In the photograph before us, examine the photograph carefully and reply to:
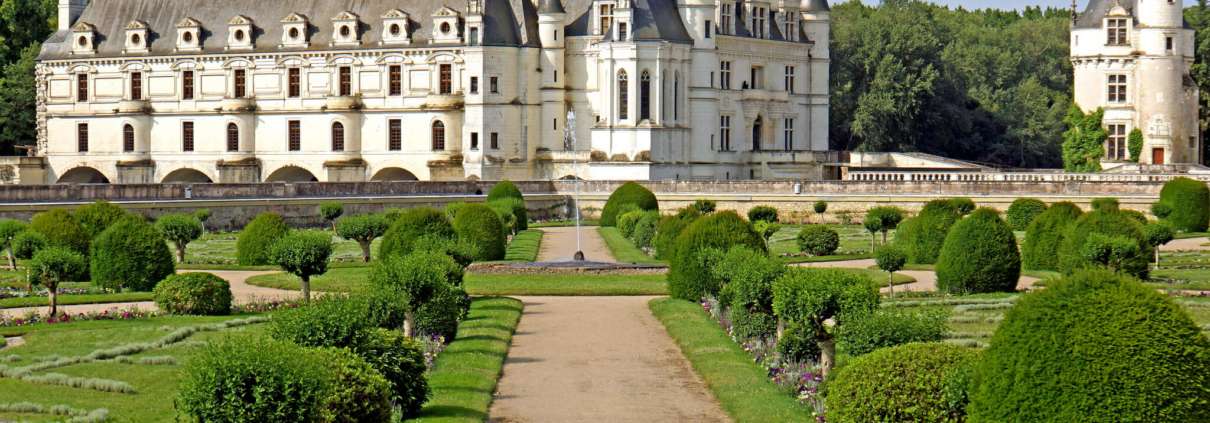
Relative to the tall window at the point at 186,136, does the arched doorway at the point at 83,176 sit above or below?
below

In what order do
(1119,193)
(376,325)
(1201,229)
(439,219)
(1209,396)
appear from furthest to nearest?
(1119,193), (1201,229), (439,219), (376,325), (1209,396)

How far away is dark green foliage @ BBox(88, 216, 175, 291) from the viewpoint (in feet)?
109

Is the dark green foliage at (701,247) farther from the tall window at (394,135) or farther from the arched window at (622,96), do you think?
the tall window at (394,135)

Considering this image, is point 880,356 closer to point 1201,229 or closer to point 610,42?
point 1201,229

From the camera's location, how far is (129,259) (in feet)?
109

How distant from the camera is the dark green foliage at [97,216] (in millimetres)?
38319

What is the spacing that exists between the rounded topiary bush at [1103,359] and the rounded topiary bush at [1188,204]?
39.5m

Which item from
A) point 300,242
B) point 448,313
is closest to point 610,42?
point 300,242

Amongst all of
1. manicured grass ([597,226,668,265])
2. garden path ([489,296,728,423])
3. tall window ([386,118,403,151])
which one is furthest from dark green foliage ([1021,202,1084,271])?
tall window ([386,118,403,151])

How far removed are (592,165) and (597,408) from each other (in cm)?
5109

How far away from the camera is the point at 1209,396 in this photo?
13680 millimetres

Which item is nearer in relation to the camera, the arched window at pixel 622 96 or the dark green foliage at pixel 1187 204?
the dark green foliage at pixel 1187 204

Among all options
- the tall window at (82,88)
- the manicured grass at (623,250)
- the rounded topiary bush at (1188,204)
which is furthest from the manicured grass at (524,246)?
the tall window at (82,88)

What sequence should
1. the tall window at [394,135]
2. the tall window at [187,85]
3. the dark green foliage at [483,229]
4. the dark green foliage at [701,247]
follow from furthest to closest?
the tall window at [187,85]
the tall window at [394,135]
the dark green foliage at [483,229]
the dark green foliage at [701,247]
